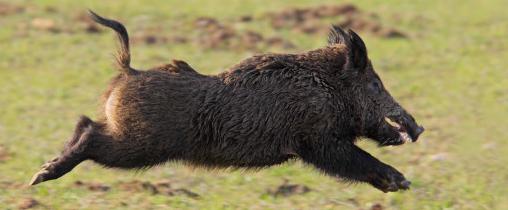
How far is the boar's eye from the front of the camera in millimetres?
7469

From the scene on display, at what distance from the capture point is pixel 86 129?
7.04 metres

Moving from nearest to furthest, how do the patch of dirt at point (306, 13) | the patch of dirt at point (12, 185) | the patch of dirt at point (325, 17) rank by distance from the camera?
the patch of dirt at point (12, 185)
the patch of dirt at point (325, 17)
the patch of dirt at point (306, 13)

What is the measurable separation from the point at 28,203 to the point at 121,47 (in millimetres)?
1376

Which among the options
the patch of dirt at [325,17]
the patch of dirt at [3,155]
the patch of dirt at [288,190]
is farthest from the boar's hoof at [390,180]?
the patch of dirt at [325,17]

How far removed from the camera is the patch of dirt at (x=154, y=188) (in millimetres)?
8141

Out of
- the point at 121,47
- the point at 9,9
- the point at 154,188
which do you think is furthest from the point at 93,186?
the point at 9,9

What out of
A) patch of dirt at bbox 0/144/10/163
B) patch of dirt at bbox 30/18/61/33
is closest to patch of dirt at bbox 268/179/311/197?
patch of dirt at bbox 0/144/10/163

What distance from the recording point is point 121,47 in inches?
283

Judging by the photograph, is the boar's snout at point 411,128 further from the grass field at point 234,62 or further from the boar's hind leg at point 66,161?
the boar's hind leg at point 66,161

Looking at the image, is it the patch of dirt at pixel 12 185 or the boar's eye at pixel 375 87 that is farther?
the patch of dirt at pixel 12 185

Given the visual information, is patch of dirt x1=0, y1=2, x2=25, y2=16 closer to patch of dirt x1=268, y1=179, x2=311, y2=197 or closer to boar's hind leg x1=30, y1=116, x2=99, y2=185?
patch of dirt x1=268, y1=179, x2=311, y2=197

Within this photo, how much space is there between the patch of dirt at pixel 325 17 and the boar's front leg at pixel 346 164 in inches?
388

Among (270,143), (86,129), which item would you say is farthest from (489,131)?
(86,129)

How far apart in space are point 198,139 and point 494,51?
10.1 meters
